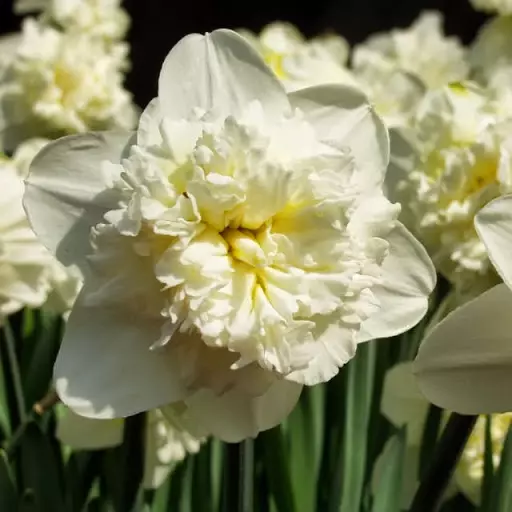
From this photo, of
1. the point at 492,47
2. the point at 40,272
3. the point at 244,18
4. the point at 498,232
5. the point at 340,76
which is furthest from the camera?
the point at 244,18

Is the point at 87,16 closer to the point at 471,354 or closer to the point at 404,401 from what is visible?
the point at 404,401

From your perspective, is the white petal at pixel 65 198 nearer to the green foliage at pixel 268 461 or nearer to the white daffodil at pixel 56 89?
the green foliage at pixel 268 461

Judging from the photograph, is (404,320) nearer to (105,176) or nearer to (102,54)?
(105,176)

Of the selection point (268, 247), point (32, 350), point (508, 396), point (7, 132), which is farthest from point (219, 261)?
point (7, 132)

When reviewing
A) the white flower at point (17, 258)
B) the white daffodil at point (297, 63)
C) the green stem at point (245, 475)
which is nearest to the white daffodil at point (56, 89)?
the white daffodil at point (297, 63)

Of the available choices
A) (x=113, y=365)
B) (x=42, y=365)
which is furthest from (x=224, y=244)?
(x=42, y=365)

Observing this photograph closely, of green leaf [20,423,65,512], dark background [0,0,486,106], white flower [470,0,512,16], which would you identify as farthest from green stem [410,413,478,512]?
dark background [0,0,486,106]

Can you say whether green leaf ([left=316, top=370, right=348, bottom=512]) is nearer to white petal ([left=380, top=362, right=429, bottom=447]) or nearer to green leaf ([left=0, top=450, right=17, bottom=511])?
white petal ([left=380, top=362, right=429, bottom=447])
